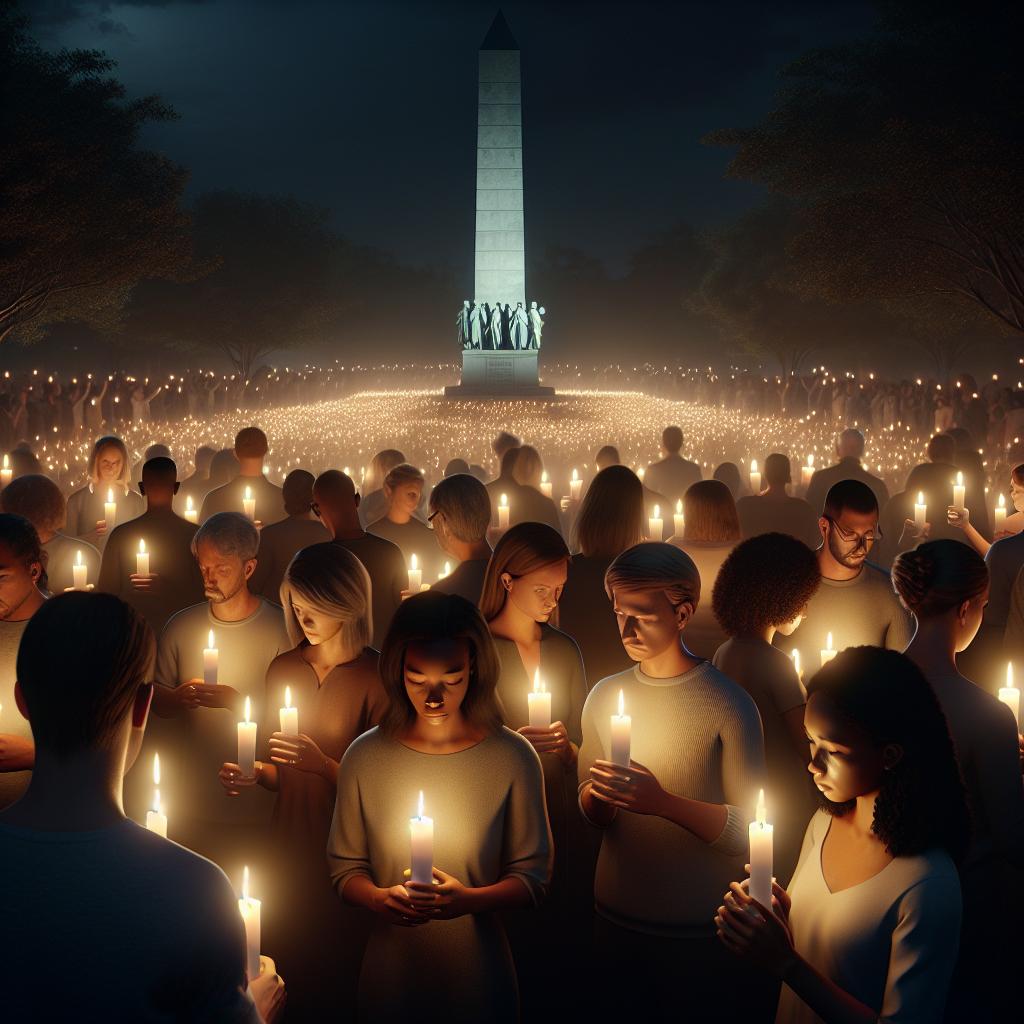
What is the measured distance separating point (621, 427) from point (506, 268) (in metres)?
16.1

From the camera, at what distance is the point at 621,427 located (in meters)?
20.0

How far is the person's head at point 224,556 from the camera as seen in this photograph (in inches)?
195

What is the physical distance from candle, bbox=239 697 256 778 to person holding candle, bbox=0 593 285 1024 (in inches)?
66.9

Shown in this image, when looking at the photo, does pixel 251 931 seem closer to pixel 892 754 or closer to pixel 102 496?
pixel 892 754

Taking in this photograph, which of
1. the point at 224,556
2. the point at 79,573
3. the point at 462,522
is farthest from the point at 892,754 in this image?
the point at 79,573

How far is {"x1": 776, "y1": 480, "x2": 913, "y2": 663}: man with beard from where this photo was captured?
5195mm

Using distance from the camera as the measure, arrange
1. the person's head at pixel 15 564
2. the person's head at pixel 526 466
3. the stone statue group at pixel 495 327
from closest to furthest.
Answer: the person's head at pixel 15 564
the person's head at pixel 526 466
the stone statue group at pixel 495 327

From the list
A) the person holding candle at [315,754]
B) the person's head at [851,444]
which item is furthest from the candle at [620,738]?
the person's head at [851,444]

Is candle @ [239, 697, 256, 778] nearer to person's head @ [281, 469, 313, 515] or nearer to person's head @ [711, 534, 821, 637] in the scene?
person's head @ [711, 534, 821, 637]

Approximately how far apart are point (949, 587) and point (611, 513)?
2.06 meters

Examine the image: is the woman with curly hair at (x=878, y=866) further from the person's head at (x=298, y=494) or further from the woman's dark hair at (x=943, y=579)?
the person's head at (x=298, y=494)

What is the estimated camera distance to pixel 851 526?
17.3 feet

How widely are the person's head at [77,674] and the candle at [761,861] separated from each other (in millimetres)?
1252

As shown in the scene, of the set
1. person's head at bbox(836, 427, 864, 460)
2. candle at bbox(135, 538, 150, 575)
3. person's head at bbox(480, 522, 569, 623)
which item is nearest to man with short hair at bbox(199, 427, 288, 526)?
candle at bbox(135, 538, 150, 575)
